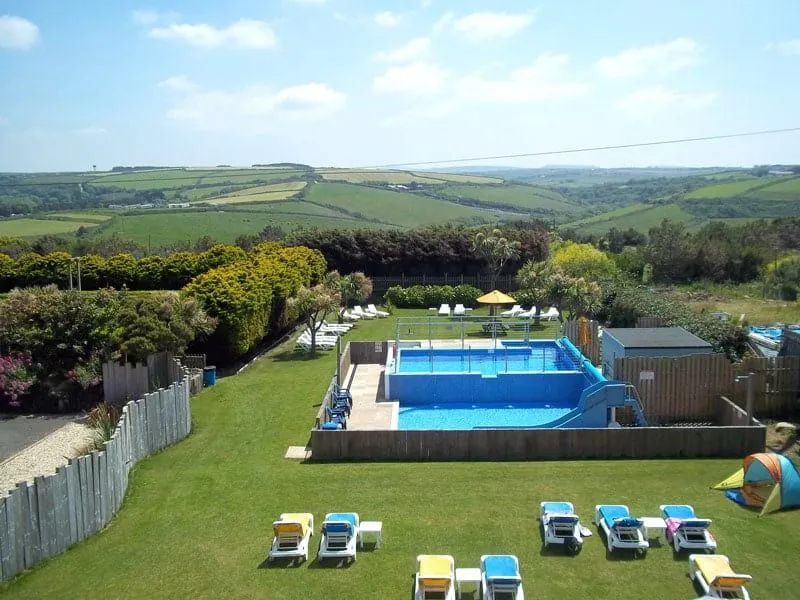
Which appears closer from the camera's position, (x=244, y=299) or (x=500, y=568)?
(x=500, y=568)

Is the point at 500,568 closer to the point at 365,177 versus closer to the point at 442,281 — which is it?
the point at 442,281

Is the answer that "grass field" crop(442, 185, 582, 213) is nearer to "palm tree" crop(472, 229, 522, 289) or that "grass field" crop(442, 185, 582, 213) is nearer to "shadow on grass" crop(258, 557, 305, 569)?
"palm tree" crop(472, 229, 522, 289)

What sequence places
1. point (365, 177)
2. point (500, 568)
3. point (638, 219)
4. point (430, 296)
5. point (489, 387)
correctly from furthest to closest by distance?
point (365, 177) → point (638, 219) → point (430, 296) → point (489, 387) → point (500, 568)

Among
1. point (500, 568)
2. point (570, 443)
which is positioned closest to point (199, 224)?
point (570, 443)

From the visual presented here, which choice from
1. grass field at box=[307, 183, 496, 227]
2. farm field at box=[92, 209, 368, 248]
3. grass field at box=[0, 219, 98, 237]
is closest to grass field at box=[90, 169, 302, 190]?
grass field at box=[307, 183, 496, 227]

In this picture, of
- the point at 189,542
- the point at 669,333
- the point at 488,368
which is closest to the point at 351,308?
the point at 488,368

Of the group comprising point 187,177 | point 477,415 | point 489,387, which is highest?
point 187,177

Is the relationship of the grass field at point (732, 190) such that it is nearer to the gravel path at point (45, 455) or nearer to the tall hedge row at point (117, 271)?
the tall hedge row at point (117, 271)

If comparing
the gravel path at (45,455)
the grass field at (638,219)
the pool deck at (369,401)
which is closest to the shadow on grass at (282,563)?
the gravel path at (45,455)
